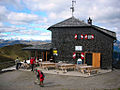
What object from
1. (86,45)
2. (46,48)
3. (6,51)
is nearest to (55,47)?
(46,48)

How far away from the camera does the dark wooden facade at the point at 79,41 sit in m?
16.9

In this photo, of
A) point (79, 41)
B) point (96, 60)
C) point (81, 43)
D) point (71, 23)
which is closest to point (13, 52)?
point (71, 23)

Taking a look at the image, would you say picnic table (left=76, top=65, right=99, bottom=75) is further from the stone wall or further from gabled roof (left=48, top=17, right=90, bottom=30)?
gabled roof (left=48, top=17, right=90, bottom=30)

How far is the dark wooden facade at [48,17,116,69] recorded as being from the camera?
16906 mm

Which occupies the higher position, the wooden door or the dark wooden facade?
the dark wooden facade

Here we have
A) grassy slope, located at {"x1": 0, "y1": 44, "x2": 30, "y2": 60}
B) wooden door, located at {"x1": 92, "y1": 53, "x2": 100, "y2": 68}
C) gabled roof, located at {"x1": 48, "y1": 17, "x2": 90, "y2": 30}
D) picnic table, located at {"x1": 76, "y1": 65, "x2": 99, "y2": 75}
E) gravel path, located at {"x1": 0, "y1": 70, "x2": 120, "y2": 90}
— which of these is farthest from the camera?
grassy slope, located at {"x1": 0, "y1": 44, "x2": 30, "y2": 60}

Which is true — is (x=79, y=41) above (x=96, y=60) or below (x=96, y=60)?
above

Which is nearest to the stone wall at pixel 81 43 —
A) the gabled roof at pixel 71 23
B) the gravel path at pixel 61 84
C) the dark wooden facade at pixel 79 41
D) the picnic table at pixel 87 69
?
the dark wooden facade at pixel 79 41

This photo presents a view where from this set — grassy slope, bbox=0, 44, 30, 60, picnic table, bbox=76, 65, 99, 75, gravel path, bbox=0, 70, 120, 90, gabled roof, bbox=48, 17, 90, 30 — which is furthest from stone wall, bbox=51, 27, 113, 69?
grassy slope, bbox=0, 44, 30, 60

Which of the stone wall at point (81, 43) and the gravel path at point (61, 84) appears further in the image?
the stone wall at point (81, 43)

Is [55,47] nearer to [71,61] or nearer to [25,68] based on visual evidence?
[71,61]

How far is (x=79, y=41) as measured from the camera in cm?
1783

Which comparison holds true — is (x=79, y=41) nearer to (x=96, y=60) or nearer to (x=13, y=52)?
(x=96, y=60)

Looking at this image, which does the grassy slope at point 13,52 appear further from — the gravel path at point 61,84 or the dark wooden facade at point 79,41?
the gravel path at point 61,84
